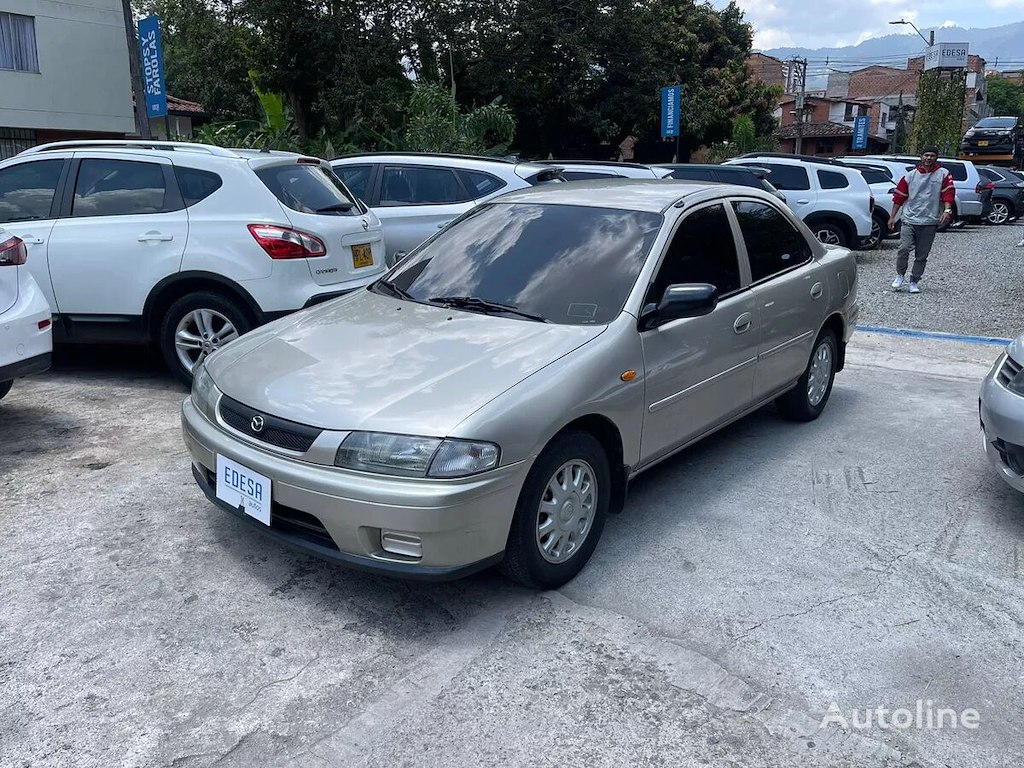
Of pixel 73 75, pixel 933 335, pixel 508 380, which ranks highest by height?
pixel 73 75

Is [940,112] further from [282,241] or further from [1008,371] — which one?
[282,241]

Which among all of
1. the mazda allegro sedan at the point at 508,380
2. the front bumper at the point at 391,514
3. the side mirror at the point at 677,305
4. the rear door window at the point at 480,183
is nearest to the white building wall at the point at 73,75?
the rear door window at the point at 480,183

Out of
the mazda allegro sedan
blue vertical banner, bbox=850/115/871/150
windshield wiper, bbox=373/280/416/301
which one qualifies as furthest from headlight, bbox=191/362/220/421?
blue vertical banner, bbox=850/115/871/150

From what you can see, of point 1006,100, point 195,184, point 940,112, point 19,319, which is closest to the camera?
point 19,319

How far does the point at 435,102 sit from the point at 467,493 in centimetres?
1572

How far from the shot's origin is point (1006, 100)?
100 meters

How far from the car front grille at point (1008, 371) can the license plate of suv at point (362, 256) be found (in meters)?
4.22

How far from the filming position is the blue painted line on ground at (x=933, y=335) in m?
8.72

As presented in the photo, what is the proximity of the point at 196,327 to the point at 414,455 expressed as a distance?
365 centimetres

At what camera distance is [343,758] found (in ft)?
8.98

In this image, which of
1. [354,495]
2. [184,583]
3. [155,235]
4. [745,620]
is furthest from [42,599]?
[155,235]

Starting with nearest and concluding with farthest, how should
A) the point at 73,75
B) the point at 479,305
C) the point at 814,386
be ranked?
the point at 479,305
the point at 814,386
the point at 73,75

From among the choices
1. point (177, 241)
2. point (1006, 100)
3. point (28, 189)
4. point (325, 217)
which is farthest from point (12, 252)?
point (1006, 100)

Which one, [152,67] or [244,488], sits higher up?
[152,67]
